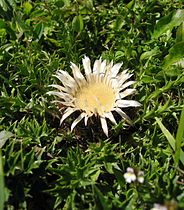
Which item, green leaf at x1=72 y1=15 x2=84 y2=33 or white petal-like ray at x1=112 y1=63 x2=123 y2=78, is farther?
green leaf at x1=72 y1=15 x2=84 y2=33

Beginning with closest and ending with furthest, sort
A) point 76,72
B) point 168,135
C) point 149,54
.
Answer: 1. point 168,135
2. point 76,72
3. point 149,54

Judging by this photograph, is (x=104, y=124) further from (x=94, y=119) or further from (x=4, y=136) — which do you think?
(x=4, y=136)

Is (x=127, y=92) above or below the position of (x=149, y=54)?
below

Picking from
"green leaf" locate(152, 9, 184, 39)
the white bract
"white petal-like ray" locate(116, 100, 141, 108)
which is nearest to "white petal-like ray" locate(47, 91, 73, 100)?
the white bract

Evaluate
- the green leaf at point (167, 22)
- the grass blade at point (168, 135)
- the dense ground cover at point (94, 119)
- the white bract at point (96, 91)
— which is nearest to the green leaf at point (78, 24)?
the dense ground cover at point (94, 119)

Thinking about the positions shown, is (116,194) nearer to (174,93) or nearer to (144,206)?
(144,206)

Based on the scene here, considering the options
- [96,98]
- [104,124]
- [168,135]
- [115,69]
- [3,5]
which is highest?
[3,5]

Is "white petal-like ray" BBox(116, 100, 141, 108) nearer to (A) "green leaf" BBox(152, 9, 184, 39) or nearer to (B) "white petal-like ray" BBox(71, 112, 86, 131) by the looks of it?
(B) "white petal-like ray" BBox(71, 112, 86, 131)

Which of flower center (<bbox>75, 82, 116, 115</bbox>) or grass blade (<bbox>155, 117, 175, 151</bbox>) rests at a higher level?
flower center (<bbox>75, 82, 116, 115</bbox>)

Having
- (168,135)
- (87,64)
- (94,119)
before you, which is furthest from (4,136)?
(168,135)
